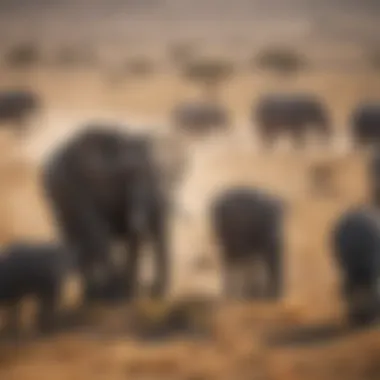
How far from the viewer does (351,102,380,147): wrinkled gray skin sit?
2285 millimetres

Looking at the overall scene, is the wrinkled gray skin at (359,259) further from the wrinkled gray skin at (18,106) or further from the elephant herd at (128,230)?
the wrinkled gray skin at (18,106)

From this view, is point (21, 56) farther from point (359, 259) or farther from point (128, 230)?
point (359, 259)

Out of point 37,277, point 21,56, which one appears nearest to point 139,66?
point 21,56

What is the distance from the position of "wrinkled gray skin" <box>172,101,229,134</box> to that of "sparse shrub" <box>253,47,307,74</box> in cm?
17

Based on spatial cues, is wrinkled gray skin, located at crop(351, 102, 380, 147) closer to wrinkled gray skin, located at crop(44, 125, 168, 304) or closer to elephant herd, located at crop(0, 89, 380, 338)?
elephant herd, located at crop(0, 89, 380, 338)

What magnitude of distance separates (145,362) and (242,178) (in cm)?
54

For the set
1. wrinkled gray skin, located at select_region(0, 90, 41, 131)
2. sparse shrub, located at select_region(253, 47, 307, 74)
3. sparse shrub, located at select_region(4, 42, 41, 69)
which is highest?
sparse shrub, located at select_region(4, 42, 41, 69)

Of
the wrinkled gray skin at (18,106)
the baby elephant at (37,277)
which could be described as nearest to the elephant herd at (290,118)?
the wrinkled gray skin at (18,106)

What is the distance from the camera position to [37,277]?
2.17m

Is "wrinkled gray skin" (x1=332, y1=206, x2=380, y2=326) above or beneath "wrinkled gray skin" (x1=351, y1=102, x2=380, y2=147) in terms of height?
beneath

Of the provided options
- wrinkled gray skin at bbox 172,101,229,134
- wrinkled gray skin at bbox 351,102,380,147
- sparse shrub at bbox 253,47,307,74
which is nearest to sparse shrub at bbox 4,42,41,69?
wrinkled gray skin at bbox 172,101,229,134

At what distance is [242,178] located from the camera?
2.24 m

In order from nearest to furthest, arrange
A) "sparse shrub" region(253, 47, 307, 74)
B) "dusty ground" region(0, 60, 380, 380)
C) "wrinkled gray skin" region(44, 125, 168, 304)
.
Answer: "dusty ground" region(0, 60, 380, 380), "wrinkled gray skin" region(44, 125, 168, 304), "sparse shrub" region(253, 47, 307, 74)

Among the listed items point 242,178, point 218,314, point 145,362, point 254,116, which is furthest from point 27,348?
point 254,116
